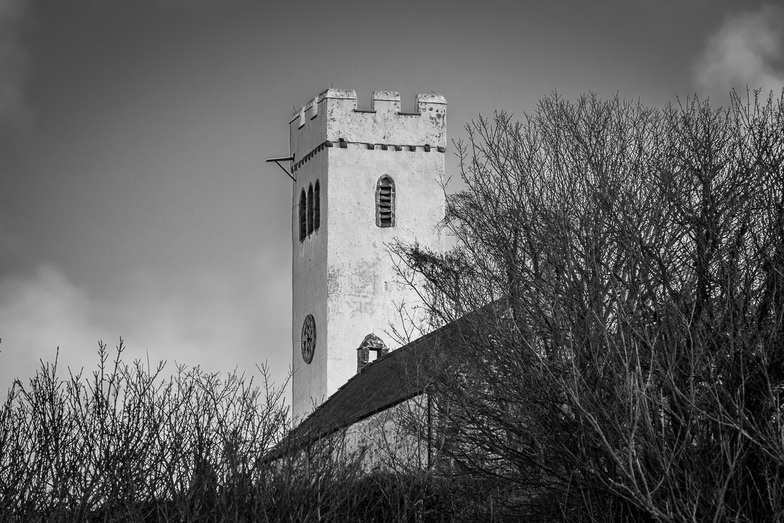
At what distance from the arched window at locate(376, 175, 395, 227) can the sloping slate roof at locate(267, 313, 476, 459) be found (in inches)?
227

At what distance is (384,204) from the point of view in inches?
1624

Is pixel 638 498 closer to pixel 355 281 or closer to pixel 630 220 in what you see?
pixel 630 220

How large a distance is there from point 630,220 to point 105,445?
7771mm

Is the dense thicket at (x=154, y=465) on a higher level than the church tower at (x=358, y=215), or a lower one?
lower

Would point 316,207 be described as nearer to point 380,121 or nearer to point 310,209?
point 310,209

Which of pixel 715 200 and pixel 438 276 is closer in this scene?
pixel 715 200

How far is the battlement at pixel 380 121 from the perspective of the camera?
4134 centimetres

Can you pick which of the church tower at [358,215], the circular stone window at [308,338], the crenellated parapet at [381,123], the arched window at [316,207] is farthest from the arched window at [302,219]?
the circular stone window at [308,338]

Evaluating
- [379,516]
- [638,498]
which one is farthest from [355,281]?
[638,498]

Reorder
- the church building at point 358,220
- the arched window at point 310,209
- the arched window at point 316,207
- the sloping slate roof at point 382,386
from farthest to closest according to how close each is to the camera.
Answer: the arched window at point 310,209 → the arched window at point 316,207 → the church building at point 358,220 → the sloping slate roof at point 382,386

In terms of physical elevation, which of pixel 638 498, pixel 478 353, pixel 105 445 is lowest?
pixel 638 498

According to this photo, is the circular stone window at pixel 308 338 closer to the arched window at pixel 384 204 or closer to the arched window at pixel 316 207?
the arched window at pixel 316 207

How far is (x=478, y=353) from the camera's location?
17328 millimetres

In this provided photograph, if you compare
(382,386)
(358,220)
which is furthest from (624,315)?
(358,220)
